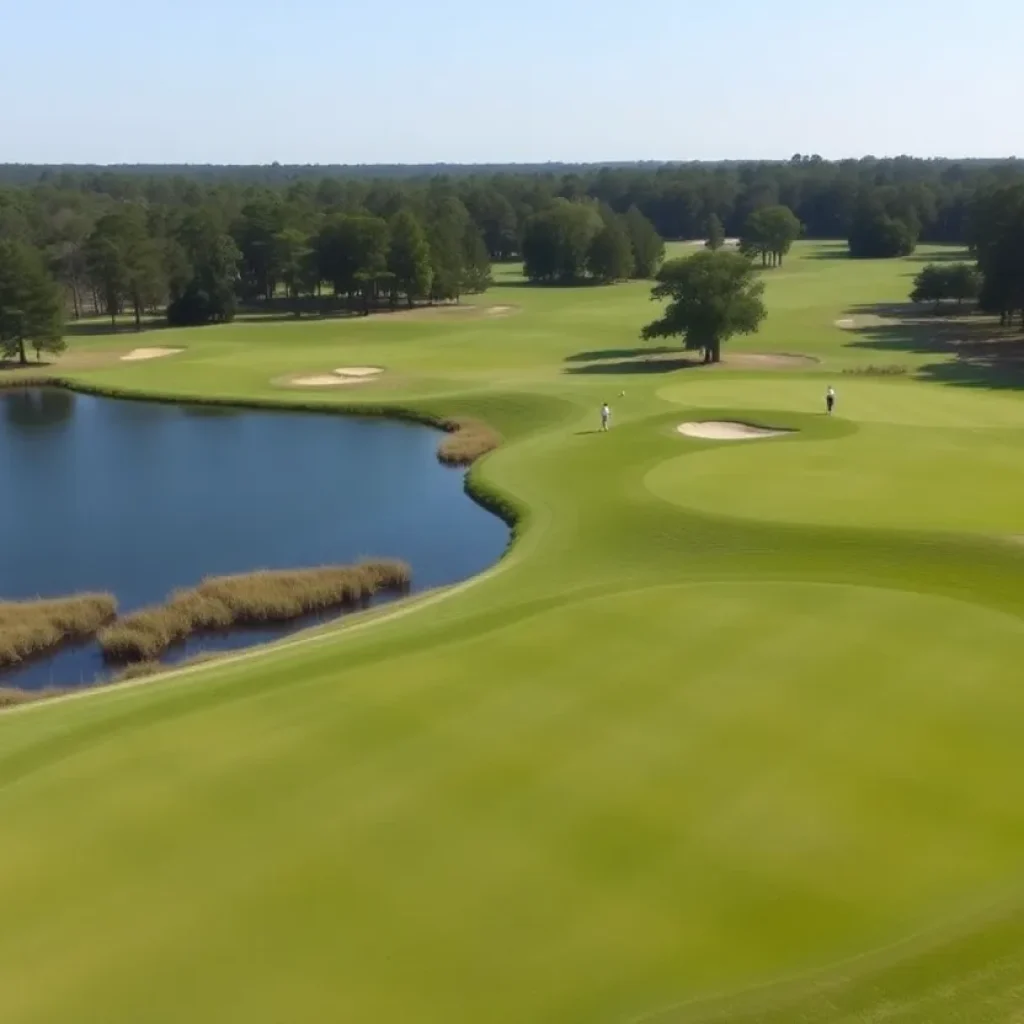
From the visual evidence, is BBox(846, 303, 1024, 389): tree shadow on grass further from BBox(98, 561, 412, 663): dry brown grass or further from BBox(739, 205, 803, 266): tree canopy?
BBox(739, 205, 803, 266): tree canopy

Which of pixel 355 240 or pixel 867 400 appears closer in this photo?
pixel 867 400

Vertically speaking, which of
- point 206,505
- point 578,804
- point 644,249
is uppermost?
point 644,249

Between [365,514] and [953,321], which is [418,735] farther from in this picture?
[953,321]

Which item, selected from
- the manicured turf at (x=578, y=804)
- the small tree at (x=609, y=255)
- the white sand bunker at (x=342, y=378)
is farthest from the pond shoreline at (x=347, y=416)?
the small tree at (x=609, y=255)

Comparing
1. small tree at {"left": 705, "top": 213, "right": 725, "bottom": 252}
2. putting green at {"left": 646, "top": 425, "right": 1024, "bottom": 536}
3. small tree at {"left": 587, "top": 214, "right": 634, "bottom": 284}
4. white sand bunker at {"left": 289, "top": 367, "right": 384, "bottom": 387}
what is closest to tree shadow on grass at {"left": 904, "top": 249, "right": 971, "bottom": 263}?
small tree at {"left": 705, "top": 213, "right": 725, "bottom": 252}

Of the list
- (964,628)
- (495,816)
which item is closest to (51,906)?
(495,816)

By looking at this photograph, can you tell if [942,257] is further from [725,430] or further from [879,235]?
[725,430]

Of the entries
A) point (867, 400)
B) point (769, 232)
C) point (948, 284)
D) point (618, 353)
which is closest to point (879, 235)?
point (769, 232)
